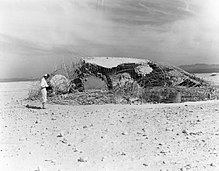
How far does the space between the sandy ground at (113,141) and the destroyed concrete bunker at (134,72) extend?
3215 mm

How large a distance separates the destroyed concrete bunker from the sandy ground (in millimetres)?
3215

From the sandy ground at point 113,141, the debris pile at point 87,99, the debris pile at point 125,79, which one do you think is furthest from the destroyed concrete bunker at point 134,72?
the sandy ground at point 113,141

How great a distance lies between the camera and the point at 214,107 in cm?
496

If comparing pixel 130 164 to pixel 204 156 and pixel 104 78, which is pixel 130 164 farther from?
pixel 104 78

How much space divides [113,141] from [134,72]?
4904 millimetres

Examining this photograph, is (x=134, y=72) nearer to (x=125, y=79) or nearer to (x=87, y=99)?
(x=125, y=79)

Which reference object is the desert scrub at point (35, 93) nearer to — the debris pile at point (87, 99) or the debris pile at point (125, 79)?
the debris pile at point (125, 79)

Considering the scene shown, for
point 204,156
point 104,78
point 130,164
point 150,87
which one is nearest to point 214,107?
point 204,156

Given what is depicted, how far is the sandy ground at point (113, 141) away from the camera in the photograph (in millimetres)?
2891

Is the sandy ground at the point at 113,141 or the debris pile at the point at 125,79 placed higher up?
the debris pile at the point at 125,79

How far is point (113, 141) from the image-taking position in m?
3.51

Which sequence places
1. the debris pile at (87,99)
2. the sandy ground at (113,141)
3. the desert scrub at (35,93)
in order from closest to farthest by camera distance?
1. the sandy ground at (113,141)
2. the debris pile at (87,99)
3. the desert scrub at (35,93)

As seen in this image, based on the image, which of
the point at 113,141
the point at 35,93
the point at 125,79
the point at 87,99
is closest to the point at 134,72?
the point at 125,79

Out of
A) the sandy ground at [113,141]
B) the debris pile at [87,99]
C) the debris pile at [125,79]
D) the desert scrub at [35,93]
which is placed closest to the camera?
the sandy ground at [113,141]
